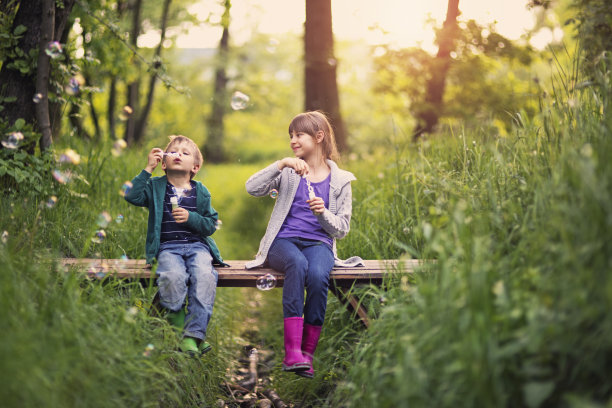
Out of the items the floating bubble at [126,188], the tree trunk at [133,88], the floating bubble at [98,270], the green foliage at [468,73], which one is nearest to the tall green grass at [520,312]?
the floating bubble at [98,270]

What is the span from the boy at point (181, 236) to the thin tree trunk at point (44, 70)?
1.23 m

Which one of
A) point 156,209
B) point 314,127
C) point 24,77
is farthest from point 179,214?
point 24,77

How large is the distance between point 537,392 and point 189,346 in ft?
5.79

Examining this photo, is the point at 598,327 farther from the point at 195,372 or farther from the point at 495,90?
the point at 495,90

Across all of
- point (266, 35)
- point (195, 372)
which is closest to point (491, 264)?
point (195, 372)

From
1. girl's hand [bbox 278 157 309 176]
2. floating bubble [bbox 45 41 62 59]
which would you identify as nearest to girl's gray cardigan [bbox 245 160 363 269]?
girl's hand [bbox 278 157 309 176]

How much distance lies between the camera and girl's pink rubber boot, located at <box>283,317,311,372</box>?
9.78 ft

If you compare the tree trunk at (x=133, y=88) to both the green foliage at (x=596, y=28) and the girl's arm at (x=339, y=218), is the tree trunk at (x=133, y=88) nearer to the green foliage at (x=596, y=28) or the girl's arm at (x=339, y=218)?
the girl's arm at (x=339, y=218)

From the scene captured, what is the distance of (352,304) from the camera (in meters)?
3.26

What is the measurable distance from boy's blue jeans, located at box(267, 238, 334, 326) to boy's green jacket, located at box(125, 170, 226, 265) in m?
0.46

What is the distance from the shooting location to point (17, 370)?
1.96 m

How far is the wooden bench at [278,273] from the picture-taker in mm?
3178

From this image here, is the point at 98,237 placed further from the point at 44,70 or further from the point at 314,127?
the point at 314,127

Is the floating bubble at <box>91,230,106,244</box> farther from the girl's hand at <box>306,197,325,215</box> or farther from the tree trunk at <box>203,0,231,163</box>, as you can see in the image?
the tree trunk at <box>203,0,231,163</box>
